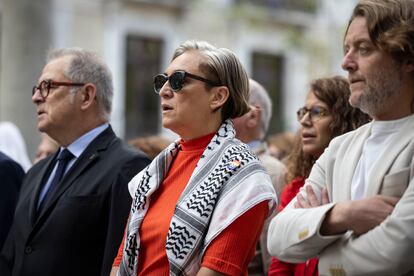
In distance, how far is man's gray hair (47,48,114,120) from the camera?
15.7 feet

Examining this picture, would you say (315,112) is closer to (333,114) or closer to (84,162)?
(333,114)

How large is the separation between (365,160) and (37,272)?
6.71 feet

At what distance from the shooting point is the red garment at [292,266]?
3.73 metres

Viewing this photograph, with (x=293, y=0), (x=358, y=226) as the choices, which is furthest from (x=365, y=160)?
(x=293, y=0)

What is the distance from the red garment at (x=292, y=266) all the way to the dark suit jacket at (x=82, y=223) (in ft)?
2.61

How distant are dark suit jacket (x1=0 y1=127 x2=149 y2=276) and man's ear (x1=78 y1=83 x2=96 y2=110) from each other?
427 millimetres

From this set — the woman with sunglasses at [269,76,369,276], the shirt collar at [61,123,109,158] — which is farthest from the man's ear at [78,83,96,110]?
the woman with sunglasses at [269,76,369,276]

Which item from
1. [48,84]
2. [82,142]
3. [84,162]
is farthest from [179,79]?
[48,84]

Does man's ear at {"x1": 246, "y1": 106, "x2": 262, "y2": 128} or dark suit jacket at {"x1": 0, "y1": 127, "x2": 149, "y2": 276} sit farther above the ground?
man's ear at {"x1": 246, "y1": 106, "x2": 262, "y2": 128}

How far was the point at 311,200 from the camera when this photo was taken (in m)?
3.12

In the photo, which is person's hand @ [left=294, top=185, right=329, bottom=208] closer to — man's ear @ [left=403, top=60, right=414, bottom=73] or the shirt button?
man's ear @ [left=403, top=60, right=414, bottom=73]

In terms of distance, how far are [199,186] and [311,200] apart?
523 millimetres

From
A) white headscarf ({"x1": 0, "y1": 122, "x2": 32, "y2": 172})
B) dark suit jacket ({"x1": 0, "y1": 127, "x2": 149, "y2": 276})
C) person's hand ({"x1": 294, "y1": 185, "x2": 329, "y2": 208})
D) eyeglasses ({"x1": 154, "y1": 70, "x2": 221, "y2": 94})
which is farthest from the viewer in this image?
white headscarf ({"x1": 0, "y1": 122, "x2": 32, "y2": 172})

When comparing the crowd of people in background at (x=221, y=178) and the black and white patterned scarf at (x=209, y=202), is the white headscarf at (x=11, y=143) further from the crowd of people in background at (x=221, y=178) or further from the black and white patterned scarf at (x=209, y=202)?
the black and white patterned scarf at (x=209, y=202)
